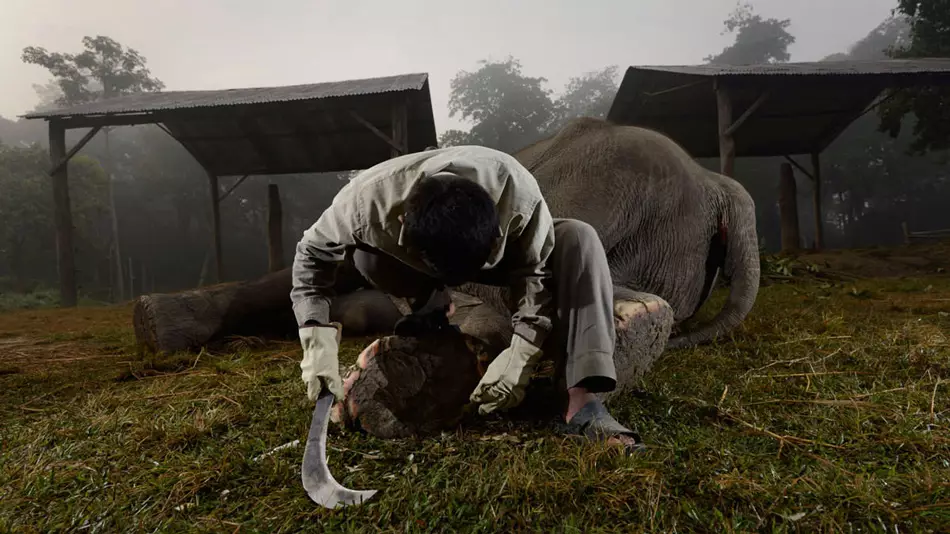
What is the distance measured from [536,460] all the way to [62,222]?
8275mm

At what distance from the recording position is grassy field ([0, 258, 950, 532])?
93 cm

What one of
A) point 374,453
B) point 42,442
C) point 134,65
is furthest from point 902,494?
point 134,65

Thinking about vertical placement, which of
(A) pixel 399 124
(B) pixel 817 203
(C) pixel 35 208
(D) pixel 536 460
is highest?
(A) pixel 399 124

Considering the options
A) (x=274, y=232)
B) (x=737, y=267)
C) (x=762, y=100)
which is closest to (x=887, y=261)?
(x=762, y=100)

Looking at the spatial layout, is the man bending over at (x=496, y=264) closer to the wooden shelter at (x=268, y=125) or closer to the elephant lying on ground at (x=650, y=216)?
the elephant lying on ground at (x=650, y=216)

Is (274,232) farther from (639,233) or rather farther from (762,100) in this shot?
(639,233)

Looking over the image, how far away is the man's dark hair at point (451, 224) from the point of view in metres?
1.11

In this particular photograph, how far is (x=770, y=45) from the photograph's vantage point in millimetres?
26438

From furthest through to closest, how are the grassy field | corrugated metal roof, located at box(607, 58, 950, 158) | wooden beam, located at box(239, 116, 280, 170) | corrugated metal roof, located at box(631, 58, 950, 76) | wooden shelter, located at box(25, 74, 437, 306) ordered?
wooden beam, located at box(239, 116, 280, 170)
wooden shelter, located at box(25, 74, 437, 306)
corrugated metal roof, located at box(607, 58, 950, 158)
corrugated metal roof, located at box(631, 58, 950, 76)
the grassy field

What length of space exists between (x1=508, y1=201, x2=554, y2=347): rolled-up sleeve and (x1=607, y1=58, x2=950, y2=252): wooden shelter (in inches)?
157

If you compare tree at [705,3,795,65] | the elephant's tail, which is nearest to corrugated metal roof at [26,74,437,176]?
the elephant's tail

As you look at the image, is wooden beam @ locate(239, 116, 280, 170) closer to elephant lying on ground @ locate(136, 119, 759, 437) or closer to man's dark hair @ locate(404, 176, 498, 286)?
elephant lying on ground @ locate(136, 119, 759, 437)

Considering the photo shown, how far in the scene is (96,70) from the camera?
18766mm

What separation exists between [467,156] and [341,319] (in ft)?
7.21
